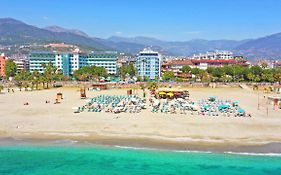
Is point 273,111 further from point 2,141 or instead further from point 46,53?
point 46,53

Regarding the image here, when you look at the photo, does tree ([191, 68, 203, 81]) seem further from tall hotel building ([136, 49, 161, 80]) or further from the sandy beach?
the sandy beach

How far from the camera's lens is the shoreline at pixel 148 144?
31.4m

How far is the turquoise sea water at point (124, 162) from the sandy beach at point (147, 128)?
7.88 feet

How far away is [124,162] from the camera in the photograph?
96.0ft

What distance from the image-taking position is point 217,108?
173 feet

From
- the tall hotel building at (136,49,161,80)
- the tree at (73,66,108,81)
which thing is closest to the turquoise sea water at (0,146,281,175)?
the tree at (73,66,108,81)

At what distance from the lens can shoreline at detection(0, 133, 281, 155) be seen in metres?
31.4

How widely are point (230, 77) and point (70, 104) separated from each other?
69.5m

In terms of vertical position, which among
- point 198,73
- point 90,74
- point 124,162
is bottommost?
point 124,162

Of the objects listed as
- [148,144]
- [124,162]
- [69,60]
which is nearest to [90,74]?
[69,60]

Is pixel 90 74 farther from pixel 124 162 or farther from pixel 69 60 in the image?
pixel 124 162

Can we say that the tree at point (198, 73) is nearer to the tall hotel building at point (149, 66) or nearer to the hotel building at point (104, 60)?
the tall hotel building at point (149, 66)

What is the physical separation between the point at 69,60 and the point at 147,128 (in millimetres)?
113037

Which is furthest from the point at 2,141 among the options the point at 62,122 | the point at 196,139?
the point at 196,139
